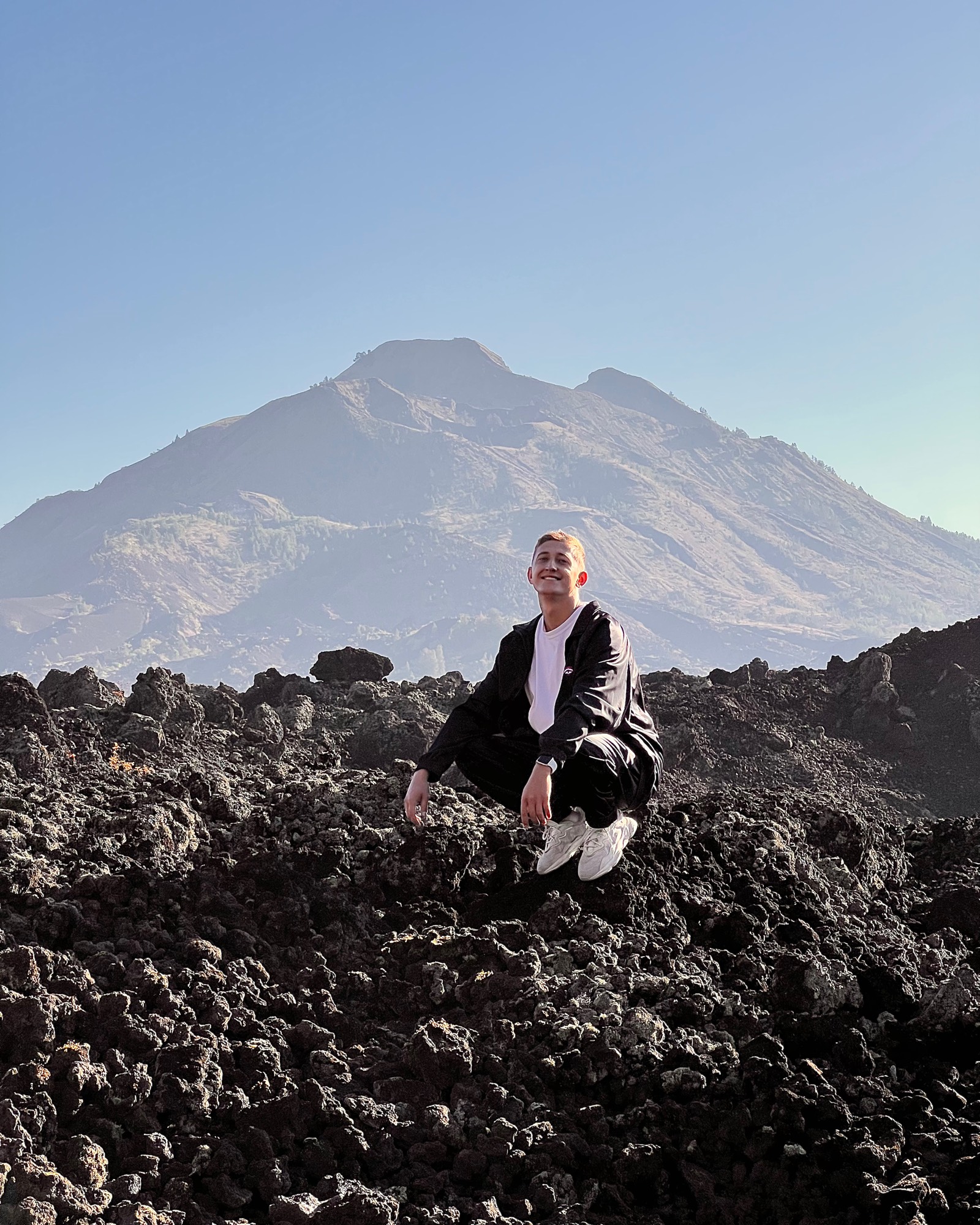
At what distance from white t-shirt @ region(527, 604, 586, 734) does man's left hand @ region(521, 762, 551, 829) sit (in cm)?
58

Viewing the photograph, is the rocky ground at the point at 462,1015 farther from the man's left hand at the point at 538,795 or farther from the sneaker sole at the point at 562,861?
the man's left hand at the point at 538,795

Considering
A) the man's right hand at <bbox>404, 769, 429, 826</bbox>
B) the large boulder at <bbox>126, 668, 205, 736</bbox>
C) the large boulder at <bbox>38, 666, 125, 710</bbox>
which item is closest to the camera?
the man's right hand at <bbox>404, 769, 429, 826</bbox>

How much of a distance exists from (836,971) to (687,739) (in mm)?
8273

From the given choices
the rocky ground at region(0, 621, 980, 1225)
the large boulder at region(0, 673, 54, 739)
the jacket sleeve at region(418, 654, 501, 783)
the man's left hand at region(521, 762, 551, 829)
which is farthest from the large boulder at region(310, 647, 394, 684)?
the man's left hand at region(521, 762, 551, 829)

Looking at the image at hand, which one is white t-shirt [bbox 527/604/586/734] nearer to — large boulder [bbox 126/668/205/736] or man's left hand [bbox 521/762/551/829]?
man's left hand [bbox 521/762/551/829]

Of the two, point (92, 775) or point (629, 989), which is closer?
point (629, 989)

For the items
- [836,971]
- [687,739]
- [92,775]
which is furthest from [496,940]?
[687,739]

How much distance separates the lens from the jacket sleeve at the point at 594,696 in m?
4.23

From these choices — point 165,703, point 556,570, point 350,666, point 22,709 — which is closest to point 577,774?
point 556,570

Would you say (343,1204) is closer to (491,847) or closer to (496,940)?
(496,940)

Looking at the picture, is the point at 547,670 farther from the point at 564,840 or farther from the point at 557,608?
the point at 564,840

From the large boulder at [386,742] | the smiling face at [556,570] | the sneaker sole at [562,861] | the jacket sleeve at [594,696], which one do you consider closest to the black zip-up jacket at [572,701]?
the jacket sleeve at [594,696]

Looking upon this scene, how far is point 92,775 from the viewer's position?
7.69m

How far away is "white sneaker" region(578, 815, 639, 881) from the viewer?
4812mm
